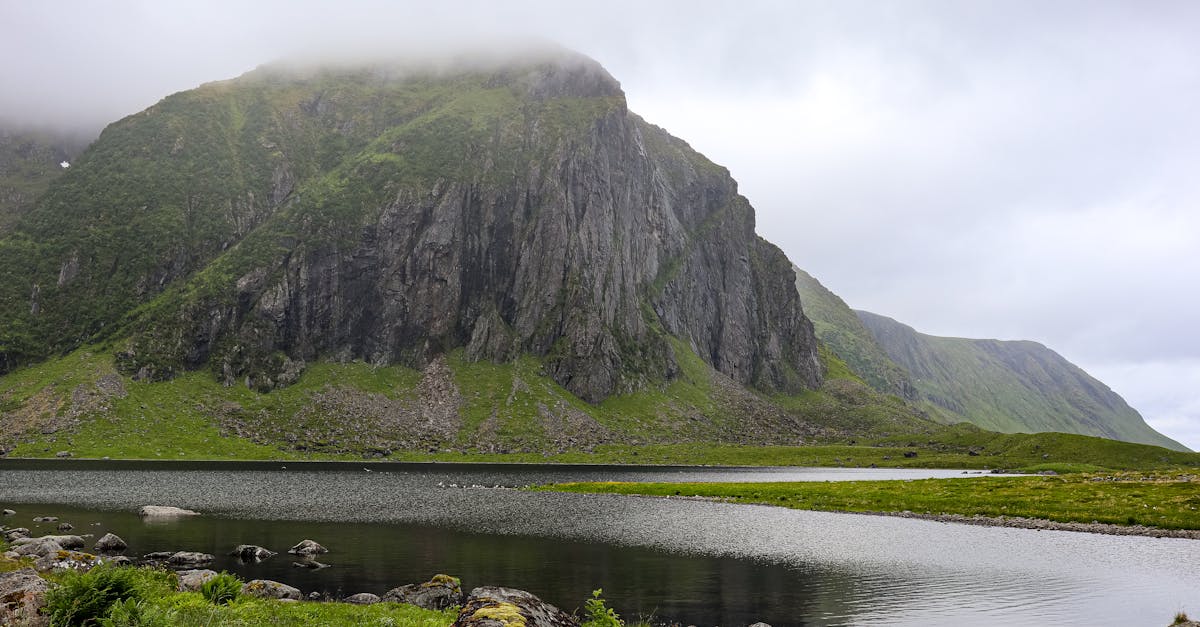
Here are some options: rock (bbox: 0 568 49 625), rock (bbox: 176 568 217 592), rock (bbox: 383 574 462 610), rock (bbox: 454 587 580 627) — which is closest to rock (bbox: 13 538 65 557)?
rock (bbox: 176 568 217 592)

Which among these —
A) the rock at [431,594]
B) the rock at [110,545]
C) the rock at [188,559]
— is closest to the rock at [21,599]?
the rock at [431,594]

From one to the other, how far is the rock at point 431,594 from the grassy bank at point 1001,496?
2476 inches

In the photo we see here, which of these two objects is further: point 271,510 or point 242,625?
point 271,510

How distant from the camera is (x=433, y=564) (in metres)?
45.5

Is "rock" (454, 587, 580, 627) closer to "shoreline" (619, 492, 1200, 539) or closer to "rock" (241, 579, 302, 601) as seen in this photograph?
"rock" (241, 579, 302, 601)

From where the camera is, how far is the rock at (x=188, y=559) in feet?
142

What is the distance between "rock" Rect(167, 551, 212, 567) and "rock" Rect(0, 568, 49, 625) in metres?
23.8

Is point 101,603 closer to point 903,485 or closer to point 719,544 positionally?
point 719,544

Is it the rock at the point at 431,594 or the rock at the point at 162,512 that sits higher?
the rock at the point at 431,594

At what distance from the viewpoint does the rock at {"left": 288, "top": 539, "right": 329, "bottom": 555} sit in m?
48.0

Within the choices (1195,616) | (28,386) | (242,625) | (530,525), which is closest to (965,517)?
(1195,616)

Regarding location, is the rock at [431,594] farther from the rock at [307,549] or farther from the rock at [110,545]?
the rock at [110,545]

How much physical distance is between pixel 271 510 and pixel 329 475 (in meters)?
61.0

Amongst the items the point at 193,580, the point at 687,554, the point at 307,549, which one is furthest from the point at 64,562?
the point at 687,554
